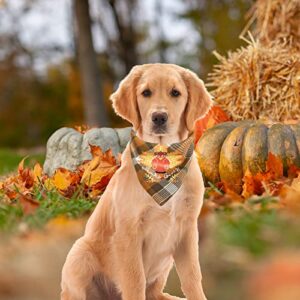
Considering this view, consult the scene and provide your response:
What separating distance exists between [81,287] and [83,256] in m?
0.13

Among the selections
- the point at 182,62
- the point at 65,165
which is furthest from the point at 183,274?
the point at 182,62

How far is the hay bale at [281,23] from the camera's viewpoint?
238 inches

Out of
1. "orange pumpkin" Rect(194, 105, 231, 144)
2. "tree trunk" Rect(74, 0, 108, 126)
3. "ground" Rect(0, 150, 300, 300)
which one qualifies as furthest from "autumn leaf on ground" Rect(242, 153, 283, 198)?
"tree trunk" Rect(74, 0, 108, 126)

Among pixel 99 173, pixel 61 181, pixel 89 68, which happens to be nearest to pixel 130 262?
pixel 61 181

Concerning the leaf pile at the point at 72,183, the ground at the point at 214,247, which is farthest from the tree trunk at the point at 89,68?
the ground at the point at 214,247

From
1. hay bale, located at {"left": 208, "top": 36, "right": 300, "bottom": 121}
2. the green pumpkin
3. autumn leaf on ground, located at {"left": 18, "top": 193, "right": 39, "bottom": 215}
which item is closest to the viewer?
autumn leaf on ground, located at {"left": 18, "top": 193, "right": 39, "bottom": 215}

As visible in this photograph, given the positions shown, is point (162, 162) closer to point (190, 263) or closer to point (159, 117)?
point (159, 117)

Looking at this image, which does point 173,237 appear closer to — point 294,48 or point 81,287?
→ point 81,287

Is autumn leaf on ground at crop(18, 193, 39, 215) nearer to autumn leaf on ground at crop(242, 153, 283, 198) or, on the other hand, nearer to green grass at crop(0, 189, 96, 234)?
green grass at crop(0, 189, 96, 234)

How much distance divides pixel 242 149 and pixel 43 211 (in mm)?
1706

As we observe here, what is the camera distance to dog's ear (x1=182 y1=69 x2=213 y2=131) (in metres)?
2.39

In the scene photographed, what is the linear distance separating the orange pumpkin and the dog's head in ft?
6.34

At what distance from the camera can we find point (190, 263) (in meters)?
2.36

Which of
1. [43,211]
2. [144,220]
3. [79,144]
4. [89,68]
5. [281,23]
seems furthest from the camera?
[89,68]
